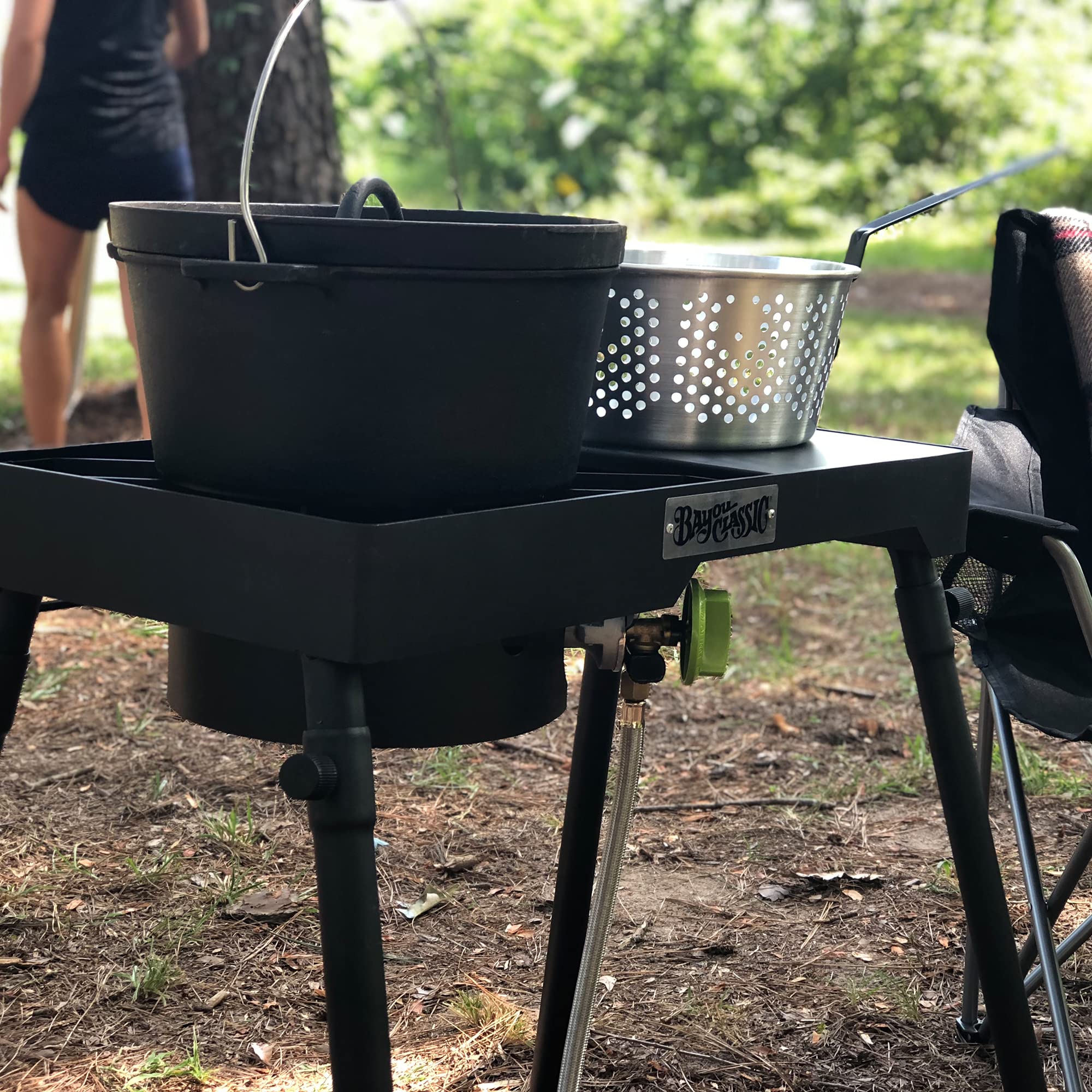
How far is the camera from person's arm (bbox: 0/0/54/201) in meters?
3.54

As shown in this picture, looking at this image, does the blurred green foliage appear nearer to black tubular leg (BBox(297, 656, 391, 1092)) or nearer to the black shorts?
the black shorts

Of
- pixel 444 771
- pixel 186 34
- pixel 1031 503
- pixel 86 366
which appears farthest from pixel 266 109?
pixel 1031 503

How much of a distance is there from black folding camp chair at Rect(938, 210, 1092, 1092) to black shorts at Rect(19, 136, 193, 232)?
2631 millimetres

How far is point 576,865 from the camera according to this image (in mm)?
1656

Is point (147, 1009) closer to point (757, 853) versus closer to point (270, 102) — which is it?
point (757, 853)

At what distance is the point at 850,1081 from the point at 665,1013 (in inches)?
10.9

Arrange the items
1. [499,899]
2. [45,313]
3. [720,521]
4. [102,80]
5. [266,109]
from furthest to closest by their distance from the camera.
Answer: [266,109] → [45,313] → [102,80] → [499,899] → [720,521]

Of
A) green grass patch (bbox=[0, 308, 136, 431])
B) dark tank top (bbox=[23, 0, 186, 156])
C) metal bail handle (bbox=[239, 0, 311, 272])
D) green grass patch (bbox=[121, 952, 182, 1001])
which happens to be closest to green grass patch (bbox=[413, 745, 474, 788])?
green grass patch (bbox=[121, 952, 182, 1001])

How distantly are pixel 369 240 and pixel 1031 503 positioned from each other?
1257 millimetres

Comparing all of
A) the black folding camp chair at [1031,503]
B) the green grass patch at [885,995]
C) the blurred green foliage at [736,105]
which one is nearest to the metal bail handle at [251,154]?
the black folding camp chair at [1031,503]

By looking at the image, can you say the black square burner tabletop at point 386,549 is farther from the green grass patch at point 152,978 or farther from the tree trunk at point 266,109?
the tree trunk at point 266,109

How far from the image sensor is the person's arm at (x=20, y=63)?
140 inches

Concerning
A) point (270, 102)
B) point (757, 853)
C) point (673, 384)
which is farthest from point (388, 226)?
point (270, 102)

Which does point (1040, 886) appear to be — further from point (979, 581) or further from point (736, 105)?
point (736, 105)
